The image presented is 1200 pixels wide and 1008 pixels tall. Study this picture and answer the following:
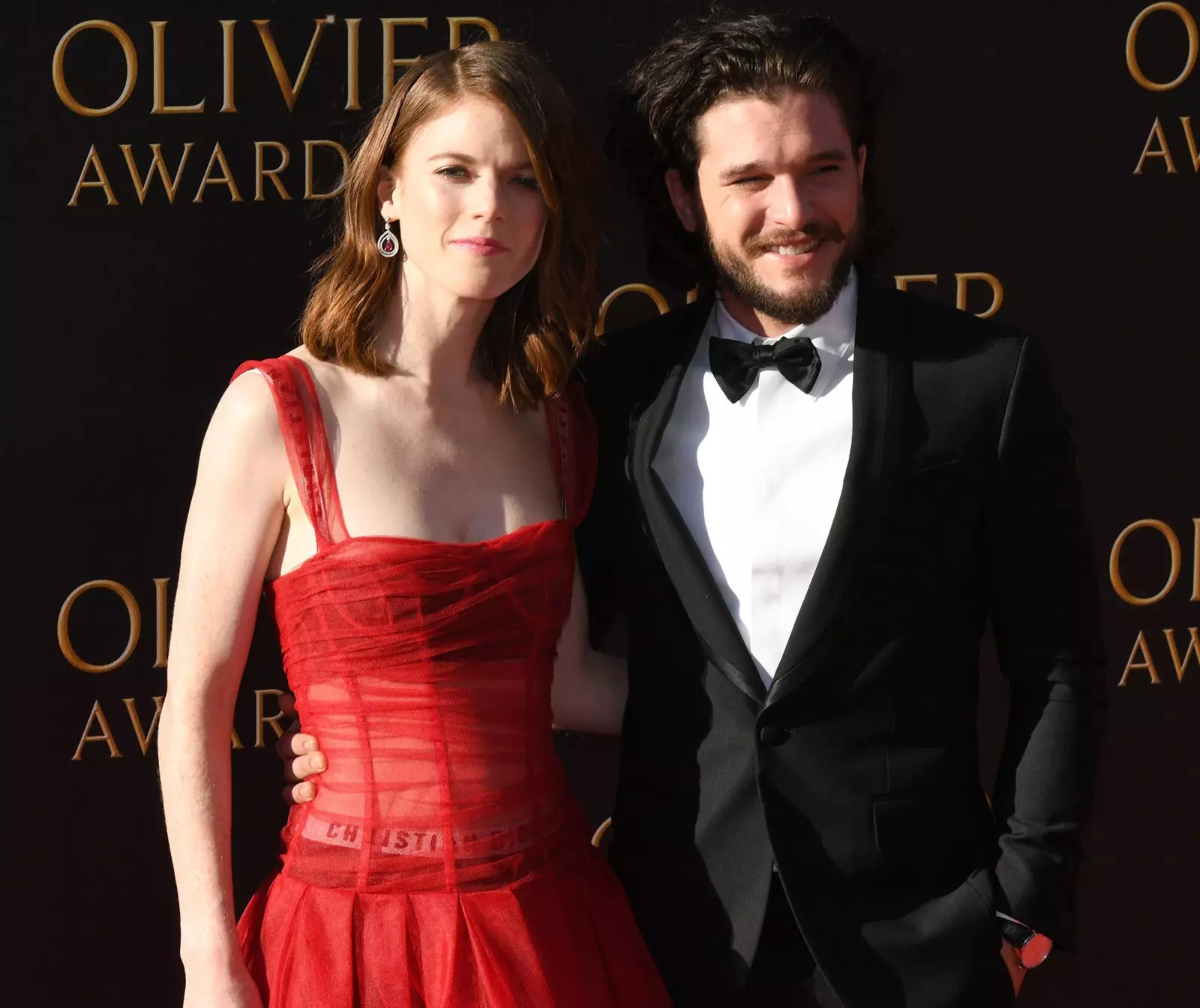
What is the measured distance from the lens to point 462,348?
1988mm

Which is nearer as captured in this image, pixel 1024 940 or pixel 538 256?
pixel 1024 940

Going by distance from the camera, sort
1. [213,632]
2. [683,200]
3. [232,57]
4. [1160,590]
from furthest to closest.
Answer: [1160,590] < [232,57] < [683,200] < [213,632]

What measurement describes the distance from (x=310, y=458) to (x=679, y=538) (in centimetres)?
49

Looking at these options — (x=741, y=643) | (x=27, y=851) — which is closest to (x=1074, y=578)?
(x=741, y=643)

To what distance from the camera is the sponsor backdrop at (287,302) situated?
8.03 feet

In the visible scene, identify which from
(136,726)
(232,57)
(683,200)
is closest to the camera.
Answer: (683,200)

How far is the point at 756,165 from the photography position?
76.1 inches

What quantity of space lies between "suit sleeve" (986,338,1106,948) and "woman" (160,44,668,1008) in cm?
53

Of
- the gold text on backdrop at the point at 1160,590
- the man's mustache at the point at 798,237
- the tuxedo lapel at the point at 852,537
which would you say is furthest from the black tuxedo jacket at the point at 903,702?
the gold text on backdrop at the point at 1160,590

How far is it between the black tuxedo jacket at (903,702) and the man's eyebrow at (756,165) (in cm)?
22

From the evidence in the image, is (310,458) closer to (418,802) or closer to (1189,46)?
(418,802)

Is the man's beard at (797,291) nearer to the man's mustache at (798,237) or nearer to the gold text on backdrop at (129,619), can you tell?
the man's mustache at (798,237)

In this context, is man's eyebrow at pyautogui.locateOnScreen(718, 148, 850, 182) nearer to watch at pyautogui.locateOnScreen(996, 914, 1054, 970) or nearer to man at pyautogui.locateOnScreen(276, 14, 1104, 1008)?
man at pyautogui.locateOnScreen(276, 14, 1104, 1008)

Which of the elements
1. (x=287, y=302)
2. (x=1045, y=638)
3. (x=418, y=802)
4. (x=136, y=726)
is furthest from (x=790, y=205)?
(x=136, y=726)
